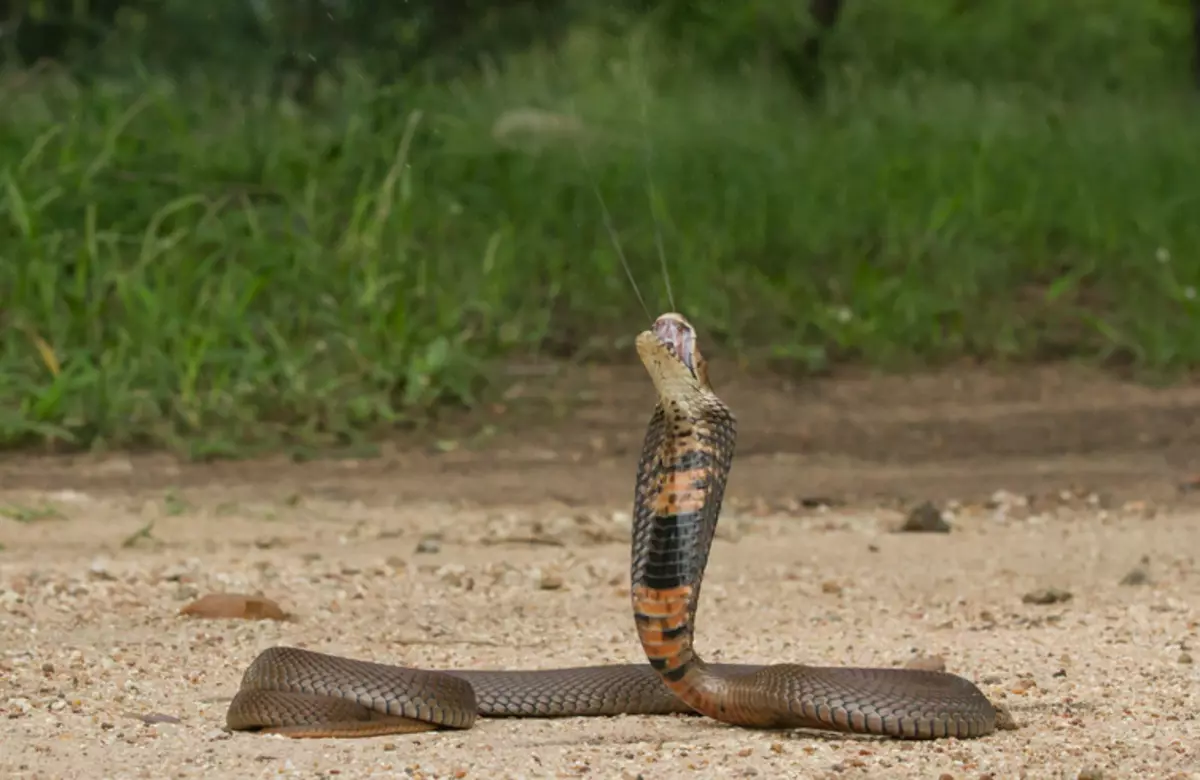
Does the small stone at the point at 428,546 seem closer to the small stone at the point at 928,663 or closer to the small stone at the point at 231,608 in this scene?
the small stone at the point at 231,608

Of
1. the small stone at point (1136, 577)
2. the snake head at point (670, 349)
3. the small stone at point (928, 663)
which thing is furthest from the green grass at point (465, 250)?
the snake head at point (670, 349)

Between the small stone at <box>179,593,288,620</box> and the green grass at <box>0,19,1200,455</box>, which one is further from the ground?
the green grass at <box>0,19,1200,455</box>

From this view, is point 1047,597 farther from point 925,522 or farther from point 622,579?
point 622,579

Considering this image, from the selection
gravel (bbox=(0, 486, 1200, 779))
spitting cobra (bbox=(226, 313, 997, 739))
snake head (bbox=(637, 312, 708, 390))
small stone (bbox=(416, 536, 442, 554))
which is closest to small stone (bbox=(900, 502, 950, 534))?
gravel (bbox=(0, 486, 1200, 779))

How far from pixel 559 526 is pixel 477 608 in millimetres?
1194

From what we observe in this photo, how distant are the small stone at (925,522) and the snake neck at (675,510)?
328 cm

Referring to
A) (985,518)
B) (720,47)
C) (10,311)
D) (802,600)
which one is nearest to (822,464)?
(985,518)

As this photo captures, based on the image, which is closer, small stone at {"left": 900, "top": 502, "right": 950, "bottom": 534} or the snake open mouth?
the snake open mouth

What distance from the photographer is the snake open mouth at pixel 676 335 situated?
3.45m

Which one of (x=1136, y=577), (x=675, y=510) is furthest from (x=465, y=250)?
(x=675, y=510)

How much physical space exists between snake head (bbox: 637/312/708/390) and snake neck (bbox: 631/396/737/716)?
9cm

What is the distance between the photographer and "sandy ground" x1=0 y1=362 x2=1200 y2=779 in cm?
381

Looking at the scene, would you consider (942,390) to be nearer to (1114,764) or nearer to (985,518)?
(985,518)

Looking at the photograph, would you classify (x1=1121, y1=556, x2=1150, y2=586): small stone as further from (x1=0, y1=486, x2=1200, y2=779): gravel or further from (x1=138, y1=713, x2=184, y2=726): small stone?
(x1=138, y1=713, x2=184, y2=726): small stone
